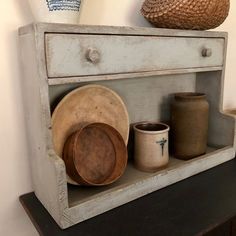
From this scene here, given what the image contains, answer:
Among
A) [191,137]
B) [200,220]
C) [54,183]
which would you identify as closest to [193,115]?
[191,137]

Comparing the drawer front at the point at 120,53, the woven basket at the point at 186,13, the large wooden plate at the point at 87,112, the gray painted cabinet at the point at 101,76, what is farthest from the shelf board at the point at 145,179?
the woven basket at the point at 186,13

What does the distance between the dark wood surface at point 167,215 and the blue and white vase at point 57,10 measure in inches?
19.0

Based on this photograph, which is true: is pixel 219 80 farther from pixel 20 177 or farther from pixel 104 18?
pixel 20 177

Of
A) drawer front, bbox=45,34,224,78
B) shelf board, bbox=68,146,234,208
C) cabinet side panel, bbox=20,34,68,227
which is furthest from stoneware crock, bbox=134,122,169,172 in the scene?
cabinet side panel, bbox=20,34,68,227

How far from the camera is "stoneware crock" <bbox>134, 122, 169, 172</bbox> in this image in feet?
2.68

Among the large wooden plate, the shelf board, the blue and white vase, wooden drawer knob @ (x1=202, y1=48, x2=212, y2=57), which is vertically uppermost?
the blue and white vase

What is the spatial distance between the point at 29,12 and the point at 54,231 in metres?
0.57

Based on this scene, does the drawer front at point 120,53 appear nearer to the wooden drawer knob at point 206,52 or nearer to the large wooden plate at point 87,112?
the wooden drawer knob at point 206,52

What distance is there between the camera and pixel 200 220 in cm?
63

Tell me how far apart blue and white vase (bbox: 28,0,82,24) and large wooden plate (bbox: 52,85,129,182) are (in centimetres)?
20

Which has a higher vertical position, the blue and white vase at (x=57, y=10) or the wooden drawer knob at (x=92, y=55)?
the blue and white vase at (x=57, y=10)

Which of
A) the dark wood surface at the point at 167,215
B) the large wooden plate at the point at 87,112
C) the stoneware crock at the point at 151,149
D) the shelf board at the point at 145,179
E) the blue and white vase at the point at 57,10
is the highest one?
the blue and white vase at the point at 57,10

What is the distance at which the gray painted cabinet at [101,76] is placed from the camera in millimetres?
583

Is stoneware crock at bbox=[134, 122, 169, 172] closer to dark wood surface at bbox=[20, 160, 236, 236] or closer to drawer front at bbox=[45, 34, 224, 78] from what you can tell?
dark wood surface at bbox=[20, 160, 236, 236]
